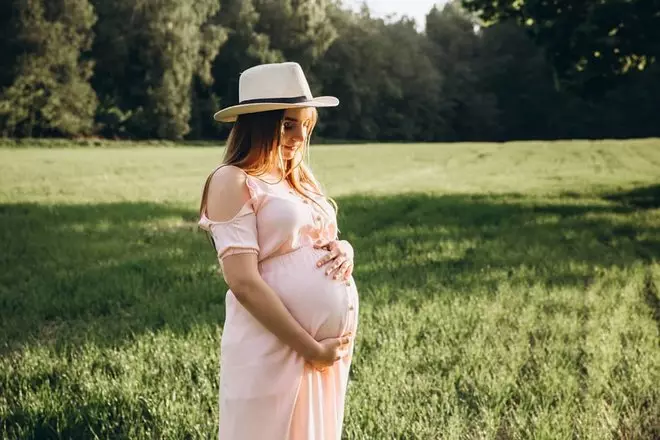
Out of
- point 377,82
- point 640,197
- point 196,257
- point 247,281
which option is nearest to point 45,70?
point 377,82

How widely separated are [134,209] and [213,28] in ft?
156

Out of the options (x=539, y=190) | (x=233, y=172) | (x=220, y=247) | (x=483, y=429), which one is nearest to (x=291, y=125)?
(x=233, y=172)

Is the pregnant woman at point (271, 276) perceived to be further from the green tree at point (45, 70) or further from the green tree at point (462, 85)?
the green tree at point (462, 85)

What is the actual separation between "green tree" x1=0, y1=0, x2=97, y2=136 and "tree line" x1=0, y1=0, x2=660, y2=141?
93 mm

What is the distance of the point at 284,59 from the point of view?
66688 millimetres

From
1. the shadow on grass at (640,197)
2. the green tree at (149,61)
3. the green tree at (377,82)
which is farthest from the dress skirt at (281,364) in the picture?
the green tree at (377,82)

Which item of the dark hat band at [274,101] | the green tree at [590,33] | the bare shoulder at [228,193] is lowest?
the bare shoulder at [228,193]

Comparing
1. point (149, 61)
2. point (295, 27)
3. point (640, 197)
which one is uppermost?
point (295, 27)

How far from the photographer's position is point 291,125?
7.93ft

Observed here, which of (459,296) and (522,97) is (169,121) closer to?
(522,97)

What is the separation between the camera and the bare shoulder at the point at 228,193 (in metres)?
2.23

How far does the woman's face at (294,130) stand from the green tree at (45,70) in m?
48.8

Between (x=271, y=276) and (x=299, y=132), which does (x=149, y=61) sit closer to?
(x=299, y=132)

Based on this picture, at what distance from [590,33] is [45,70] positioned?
143 feet
